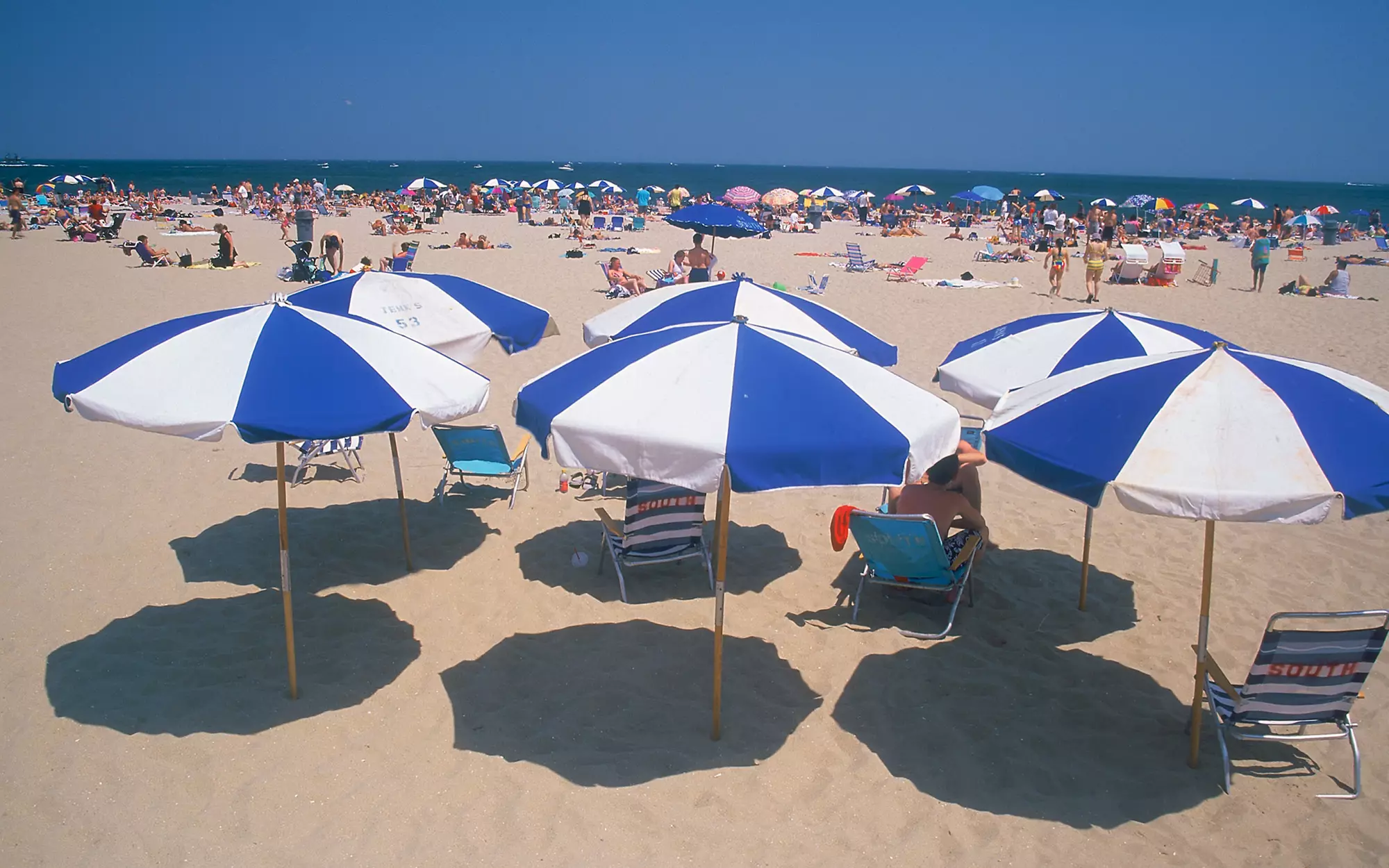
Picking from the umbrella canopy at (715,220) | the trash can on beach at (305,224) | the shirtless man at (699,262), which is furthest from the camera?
the trash can on beach at (305,224)

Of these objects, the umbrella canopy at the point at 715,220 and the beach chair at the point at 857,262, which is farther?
the beach chair at the point at 857,262

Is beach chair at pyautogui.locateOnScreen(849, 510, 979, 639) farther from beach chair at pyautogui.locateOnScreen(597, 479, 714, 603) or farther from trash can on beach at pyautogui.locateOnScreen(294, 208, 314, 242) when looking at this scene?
trash can on beach at pyautogui.locateOnScreen(294, 208, 314, 242)

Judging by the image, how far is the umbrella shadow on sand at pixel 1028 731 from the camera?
361cm

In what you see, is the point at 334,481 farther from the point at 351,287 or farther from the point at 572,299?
the point at 572,299

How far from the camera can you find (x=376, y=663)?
442cm

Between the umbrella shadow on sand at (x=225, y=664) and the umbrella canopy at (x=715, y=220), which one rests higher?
the umbrella canopy at (x=715, y=220)

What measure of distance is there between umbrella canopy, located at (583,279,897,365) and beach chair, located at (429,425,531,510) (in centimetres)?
120

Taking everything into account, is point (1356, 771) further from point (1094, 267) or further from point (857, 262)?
point (857, 262)

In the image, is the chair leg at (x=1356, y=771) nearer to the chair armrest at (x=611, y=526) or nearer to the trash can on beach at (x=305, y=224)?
the chair armrest at (x=611, y=526)

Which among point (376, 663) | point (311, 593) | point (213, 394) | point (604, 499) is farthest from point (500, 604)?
point (213, 394)

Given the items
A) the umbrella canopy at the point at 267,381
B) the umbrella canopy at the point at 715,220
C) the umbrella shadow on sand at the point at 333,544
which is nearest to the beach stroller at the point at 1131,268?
the umbrella canopy at the point at 715,220

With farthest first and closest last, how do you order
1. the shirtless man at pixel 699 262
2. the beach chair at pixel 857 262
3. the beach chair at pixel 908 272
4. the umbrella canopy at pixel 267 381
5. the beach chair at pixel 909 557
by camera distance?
the beach chair at pixel 857 262, the beach chair at pixel 908 272, the shirtless man at pixel 699 262, the beach chair at pixel 909 557, the umbrella canopy at pixel 267 381

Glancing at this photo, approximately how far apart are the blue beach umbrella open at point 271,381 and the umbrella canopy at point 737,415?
502 mm

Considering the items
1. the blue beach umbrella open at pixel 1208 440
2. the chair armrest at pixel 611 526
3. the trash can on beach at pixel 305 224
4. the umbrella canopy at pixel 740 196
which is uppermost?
the umbrella canopy at pixel 740 196
